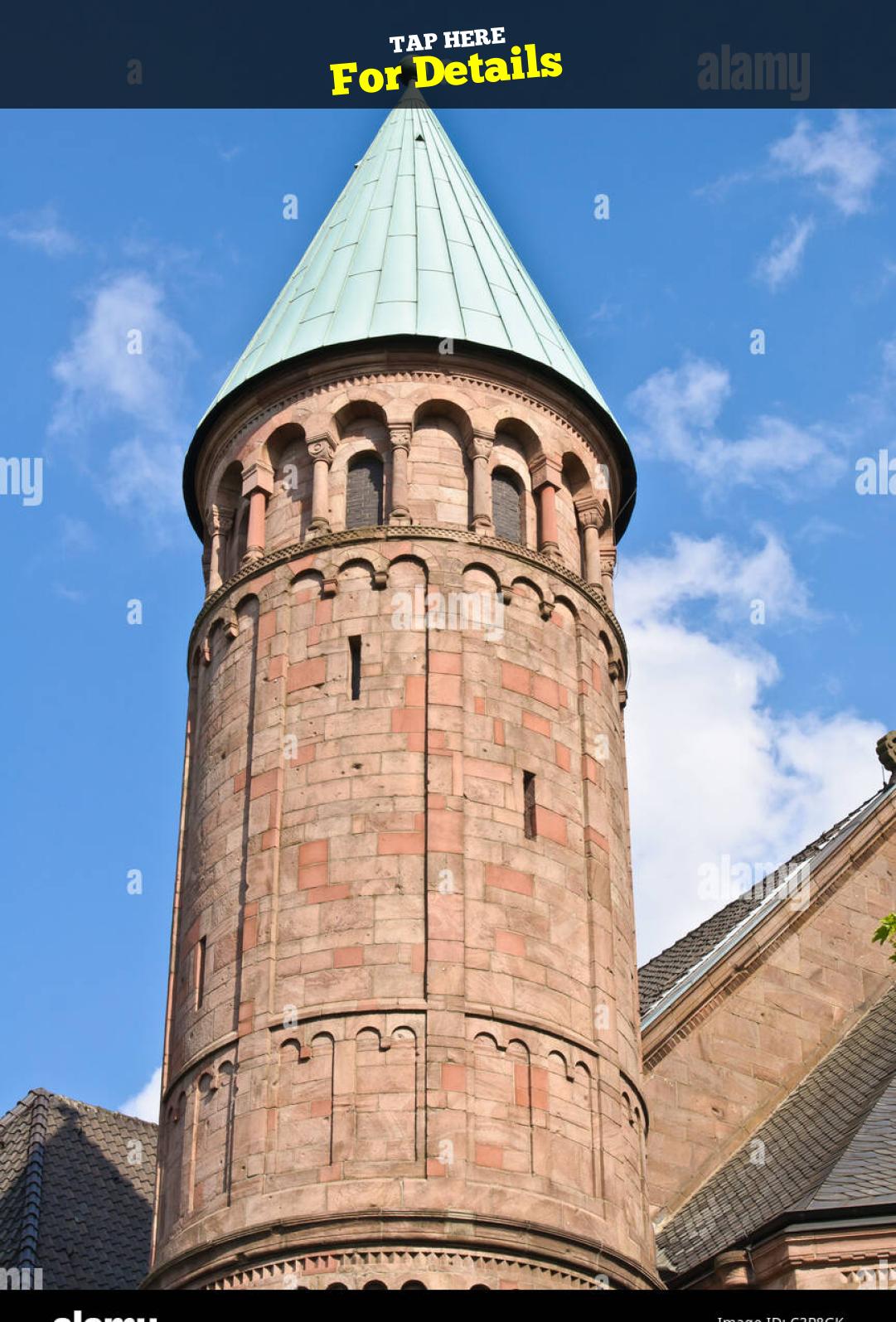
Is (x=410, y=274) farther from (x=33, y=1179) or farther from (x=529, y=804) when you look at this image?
(x=33, y=1179)

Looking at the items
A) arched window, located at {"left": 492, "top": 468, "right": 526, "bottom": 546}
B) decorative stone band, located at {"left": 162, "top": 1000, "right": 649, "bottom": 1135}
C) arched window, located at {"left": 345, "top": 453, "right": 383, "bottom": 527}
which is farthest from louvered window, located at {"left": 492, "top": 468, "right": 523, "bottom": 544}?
decorative stone band, located at {"left": 162, "top": 1000, "right": 649, "bottom": 1135}

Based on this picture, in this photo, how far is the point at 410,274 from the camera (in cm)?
2789

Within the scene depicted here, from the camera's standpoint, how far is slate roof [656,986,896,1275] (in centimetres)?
2280

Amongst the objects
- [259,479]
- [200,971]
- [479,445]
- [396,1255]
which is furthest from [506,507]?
[396,1255]

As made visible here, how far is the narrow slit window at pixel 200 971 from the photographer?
23.2 metres

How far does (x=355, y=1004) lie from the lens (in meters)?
21.7

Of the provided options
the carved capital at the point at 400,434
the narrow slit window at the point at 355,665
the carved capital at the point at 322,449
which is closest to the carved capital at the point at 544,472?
the carved capital at the point at 400,434

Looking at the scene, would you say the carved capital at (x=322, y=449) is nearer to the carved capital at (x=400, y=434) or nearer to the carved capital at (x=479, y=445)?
the carved capital at (x=400, y=434)

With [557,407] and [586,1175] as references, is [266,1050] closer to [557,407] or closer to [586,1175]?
[586,1175]

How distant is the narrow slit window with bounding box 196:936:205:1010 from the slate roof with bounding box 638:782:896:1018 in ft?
26.3

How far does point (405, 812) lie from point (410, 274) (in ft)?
28.1

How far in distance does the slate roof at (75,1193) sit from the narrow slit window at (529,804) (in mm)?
8659

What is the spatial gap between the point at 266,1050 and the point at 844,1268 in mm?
6582
